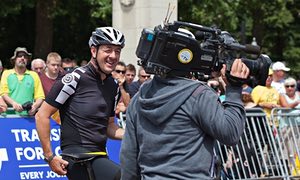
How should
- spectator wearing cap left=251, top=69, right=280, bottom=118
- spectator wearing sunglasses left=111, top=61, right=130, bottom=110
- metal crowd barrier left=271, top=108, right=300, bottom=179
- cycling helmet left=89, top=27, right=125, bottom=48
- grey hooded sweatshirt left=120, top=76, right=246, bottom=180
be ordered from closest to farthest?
grey hooded sweatshirt left=120, top=76, right=246, bottom=180 < cycling helmet left=89, top=27, right=125, bottom=48 < spectator wearing sunglasses left=111, top=61, right=130, bottom=110 < metal crowd barrier left=271, top=108, right=300, bottom=179 < spectator wearing cap left=251, top=69, right=280, bottom=118

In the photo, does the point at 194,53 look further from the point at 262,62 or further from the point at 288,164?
the point at 288,164

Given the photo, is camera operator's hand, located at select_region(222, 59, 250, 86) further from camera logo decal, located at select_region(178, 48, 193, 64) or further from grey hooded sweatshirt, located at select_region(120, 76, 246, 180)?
camera logo decal, located at select_region(178, 48, 193, 64)

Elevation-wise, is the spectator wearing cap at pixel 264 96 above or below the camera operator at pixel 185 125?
below

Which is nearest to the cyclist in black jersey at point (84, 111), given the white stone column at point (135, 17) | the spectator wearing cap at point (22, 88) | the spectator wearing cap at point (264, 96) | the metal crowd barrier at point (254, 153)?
the spectator wearing cap at point (22, 88)

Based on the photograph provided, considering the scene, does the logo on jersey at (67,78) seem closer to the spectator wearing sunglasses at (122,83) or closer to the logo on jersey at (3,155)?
the logo on jersey at (3,155)

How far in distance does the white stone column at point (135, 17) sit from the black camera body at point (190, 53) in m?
12.0

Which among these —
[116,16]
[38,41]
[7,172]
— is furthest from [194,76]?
[38,41]

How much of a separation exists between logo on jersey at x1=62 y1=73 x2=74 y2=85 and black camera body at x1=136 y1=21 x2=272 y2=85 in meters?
2.08

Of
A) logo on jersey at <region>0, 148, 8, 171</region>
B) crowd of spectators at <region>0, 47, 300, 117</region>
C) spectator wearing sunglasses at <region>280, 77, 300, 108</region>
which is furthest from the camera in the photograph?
spectator wearing sunglasses at <region>280, 77, 300, 108</region>

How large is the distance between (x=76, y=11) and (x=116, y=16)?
25.9 feet

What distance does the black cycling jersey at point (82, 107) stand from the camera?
6137 mm

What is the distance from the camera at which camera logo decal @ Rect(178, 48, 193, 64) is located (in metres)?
4.07

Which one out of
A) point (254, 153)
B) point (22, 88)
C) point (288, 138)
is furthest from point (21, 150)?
point (288, 138)

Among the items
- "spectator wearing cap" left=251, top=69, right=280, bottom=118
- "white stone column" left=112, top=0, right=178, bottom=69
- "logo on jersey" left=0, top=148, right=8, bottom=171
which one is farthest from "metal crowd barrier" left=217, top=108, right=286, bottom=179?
"white stone column" left=112, top=0, right=178, bottom=69
